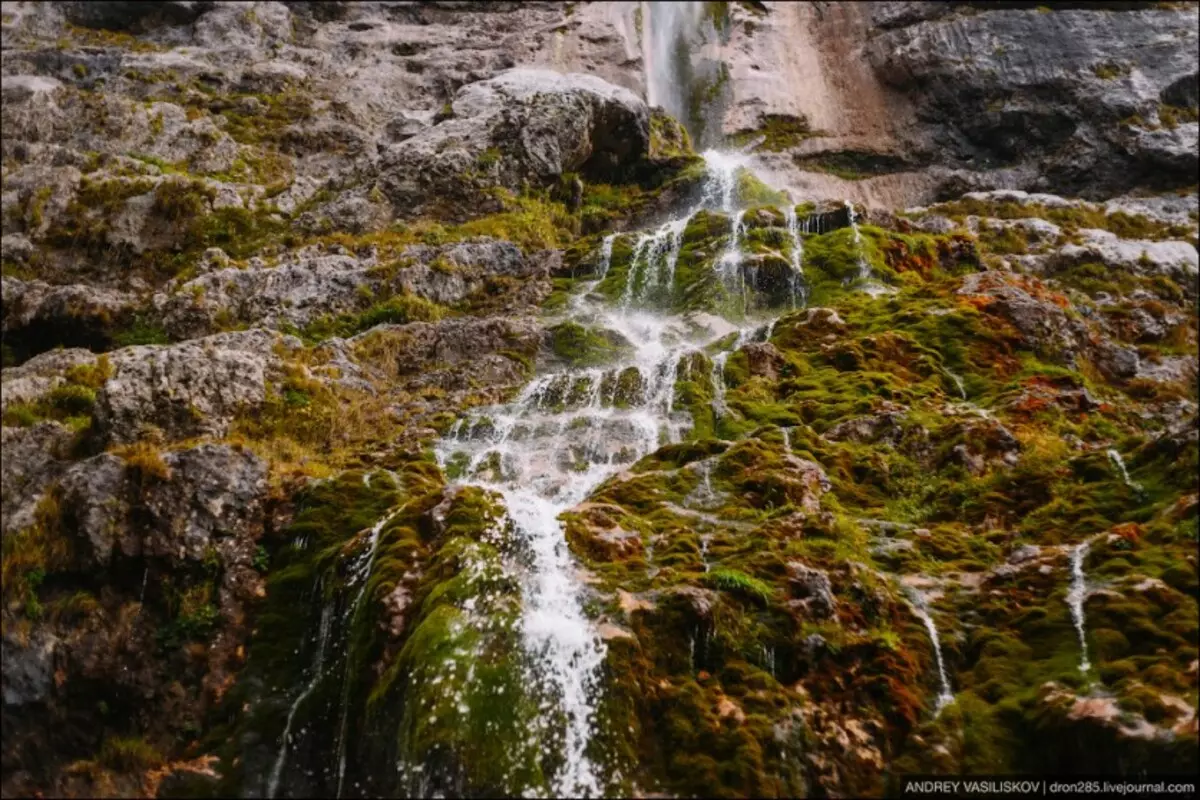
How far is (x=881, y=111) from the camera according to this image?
35.7 m

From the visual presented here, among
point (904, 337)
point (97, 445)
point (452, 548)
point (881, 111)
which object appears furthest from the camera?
point (881, 111)

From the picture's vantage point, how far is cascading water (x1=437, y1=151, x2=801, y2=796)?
313 inches

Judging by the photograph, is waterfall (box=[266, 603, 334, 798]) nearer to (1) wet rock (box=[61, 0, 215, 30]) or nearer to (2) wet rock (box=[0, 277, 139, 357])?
(2) wet rock (box=[0, 277, 139, 357])

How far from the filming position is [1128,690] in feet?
24.1

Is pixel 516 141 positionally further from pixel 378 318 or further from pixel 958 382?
pixel 958 382

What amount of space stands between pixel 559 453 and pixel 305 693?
5604 mm

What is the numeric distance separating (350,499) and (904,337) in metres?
9.50

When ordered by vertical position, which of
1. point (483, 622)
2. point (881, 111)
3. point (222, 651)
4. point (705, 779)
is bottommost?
point (222, 651)

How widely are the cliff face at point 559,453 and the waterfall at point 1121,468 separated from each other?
7cm

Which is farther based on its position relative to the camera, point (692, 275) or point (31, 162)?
point (31, 162)

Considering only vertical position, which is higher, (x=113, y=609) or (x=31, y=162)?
Result: (x=31, y=162)

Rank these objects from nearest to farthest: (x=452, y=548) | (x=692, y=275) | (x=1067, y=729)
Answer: (x=1067, y=729) → (x=452, y=548) → (x=692, y=275)

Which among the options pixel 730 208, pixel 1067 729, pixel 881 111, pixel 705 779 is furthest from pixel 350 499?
pixel 881 111

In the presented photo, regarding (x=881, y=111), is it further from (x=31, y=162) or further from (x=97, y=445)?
(x=97, y=445)
